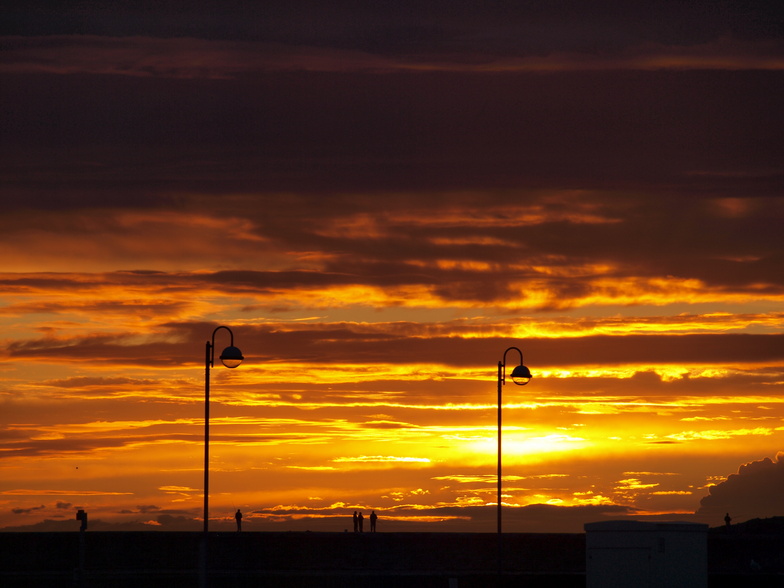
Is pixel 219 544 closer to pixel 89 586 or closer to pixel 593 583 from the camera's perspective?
pixel 89 586

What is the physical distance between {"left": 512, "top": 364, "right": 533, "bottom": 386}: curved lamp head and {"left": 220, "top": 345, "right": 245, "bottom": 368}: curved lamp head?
1064 centimetres

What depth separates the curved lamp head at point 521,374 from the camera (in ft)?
132

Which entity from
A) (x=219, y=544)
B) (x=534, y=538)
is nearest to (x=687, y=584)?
(x=534, y=538)

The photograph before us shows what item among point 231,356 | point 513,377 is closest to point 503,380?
point 513,377

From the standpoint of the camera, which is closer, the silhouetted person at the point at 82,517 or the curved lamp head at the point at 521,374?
the silhouetted person at the point at 82,517

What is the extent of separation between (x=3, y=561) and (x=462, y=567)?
1795 cm

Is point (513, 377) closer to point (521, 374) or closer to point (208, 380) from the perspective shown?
point (521, 374)

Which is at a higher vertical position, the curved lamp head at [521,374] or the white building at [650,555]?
the curved lamp head at [521,374]

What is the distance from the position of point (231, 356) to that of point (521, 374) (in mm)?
10965

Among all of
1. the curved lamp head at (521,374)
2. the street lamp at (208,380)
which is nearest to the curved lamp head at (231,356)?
the street lamp at (208,380)

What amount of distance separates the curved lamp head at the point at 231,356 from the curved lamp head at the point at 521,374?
1064 cm

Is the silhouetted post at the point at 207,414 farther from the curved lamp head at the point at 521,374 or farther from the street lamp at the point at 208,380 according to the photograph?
the curved lamp head at the point at 521,374

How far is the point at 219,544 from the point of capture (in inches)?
1998

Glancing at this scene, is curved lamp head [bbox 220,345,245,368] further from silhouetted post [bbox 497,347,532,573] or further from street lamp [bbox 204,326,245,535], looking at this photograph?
silhouetted post [bbox 497,347,532,573]
